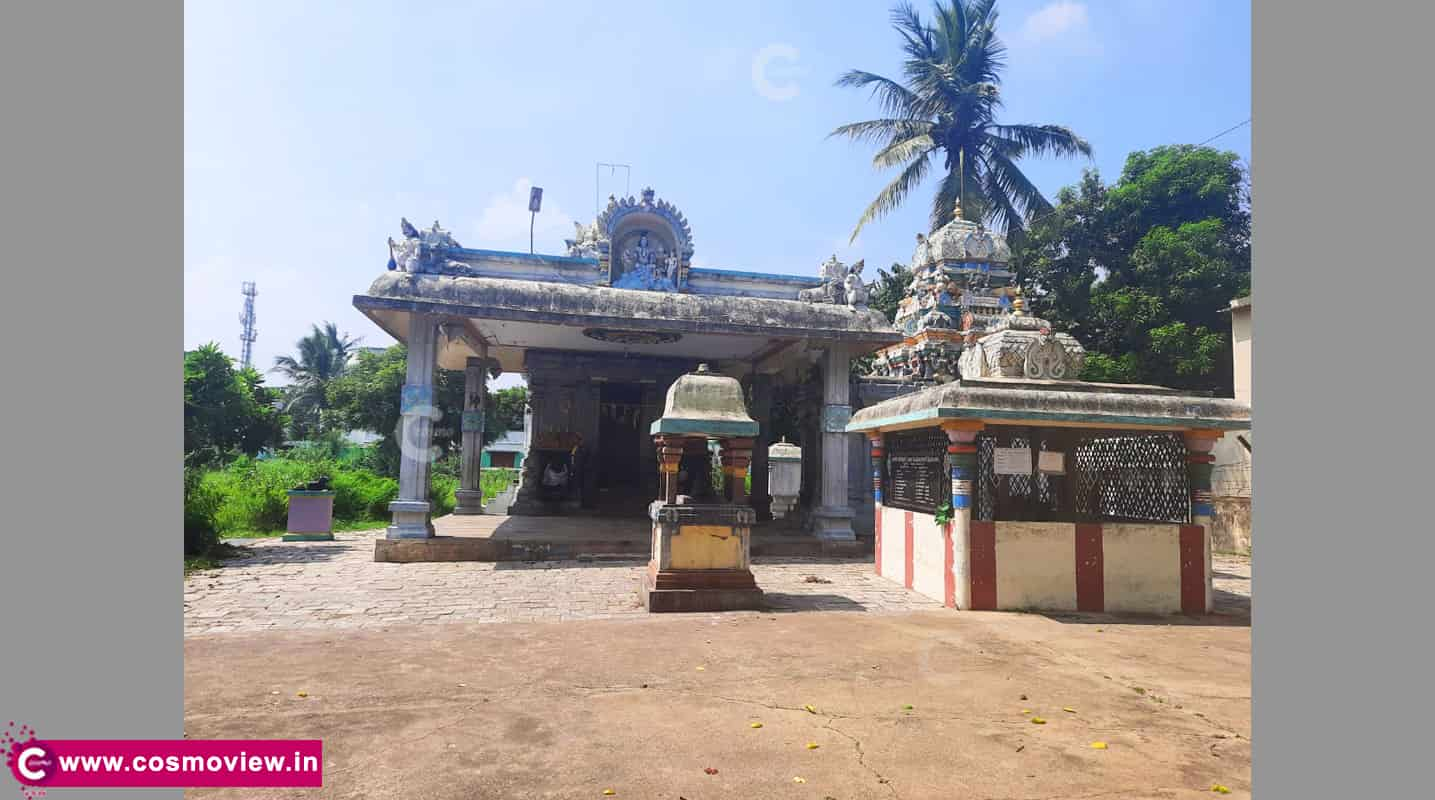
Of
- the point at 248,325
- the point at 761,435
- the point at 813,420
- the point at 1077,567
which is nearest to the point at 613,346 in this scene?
the point at 761,435

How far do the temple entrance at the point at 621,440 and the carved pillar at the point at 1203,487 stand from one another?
10848 millimetres

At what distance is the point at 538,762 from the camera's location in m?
3.57

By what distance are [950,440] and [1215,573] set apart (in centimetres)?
647

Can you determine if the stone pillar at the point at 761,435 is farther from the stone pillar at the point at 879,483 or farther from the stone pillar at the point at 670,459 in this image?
the stone pillar at the point at 670,459

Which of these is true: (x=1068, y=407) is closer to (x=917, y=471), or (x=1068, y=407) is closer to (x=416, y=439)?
(x=917, y=471)

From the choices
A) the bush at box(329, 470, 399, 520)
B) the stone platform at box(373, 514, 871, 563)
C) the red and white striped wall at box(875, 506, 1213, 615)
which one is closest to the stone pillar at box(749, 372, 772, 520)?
the stone platform at box(373, 514, 871, 563)

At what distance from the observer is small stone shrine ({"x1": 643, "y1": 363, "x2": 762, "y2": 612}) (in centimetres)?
766

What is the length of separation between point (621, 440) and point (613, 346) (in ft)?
8.83

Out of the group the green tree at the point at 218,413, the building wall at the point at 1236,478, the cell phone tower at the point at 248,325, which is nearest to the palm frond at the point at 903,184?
the building wall at the point at 1236,478

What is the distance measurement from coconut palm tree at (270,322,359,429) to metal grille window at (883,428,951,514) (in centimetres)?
3084

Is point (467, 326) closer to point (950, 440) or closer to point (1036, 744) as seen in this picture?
point (950, 440)

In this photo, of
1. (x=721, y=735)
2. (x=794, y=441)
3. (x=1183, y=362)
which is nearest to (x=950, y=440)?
(x=721, y=735)

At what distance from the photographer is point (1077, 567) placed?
7.86 metres

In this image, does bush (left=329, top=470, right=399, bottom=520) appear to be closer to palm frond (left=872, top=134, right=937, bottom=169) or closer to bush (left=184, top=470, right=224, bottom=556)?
bush (left=184, top=470, right=224, bottom=556)
